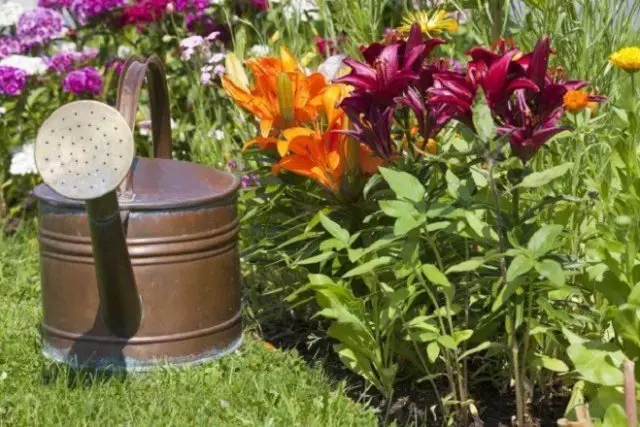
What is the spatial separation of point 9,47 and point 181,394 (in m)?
2.32

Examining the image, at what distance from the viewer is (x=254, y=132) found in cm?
355

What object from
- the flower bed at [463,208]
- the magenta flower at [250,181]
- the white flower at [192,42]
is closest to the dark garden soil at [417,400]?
the flower bed at [463,208]

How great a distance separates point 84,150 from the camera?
222 centimetres

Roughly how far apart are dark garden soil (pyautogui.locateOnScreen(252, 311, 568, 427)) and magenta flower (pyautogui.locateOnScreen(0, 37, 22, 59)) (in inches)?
81.3

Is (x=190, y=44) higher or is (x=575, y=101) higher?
(x=575, y=101)

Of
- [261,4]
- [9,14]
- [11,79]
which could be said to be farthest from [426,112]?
[9,14]

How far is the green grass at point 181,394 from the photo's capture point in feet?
7.73

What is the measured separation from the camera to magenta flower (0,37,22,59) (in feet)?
14.2

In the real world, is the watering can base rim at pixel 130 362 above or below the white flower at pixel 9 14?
below

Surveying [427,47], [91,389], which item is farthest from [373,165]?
[91,389]

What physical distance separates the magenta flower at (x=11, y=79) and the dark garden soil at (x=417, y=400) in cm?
172

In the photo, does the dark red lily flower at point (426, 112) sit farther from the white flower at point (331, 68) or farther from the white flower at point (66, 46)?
the white flower at point (66, 46)

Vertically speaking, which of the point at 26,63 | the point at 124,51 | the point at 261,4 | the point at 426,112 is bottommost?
the point at 124,51

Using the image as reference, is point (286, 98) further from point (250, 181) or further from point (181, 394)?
point (181, 394)
